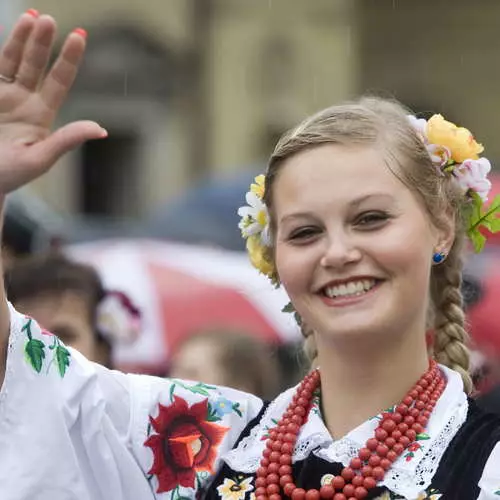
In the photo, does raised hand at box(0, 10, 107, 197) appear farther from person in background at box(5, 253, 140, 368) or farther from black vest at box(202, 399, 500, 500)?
person in background at box(5, 253, 140, 368)

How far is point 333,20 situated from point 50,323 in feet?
42.2

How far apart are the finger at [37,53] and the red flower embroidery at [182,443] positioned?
2.19 feet

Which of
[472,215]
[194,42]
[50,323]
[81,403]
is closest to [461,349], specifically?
[472,215]

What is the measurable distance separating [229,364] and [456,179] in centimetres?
194

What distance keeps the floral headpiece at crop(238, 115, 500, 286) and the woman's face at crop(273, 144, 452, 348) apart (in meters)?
0.20

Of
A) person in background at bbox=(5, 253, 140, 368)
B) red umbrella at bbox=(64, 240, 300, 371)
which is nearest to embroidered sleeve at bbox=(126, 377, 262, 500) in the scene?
person in background at bbox=(5, 253, 140, 368)

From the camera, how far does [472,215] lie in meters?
2.47

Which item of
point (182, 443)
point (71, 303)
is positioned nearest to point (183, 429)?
point (182, 443)

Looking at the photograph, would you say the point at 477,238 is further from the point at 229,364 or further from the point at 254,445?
the point at 229,364

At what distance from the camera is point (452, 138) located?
2.38 m

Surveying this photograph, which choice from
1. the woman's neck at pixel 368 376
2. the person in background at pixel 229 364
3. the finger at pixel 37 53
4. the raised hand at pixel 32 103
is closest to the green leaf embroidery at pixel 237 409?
the woman's neck at pixel 368 376

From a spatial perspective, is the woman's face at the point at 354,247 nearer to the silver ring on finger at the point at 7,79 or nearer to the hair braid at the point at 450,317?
the hair braid at the point at 450,317

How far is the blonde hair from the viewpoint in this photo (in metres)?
2.24

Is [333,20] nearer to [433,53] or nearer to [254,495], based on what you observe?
→ [433,53]
